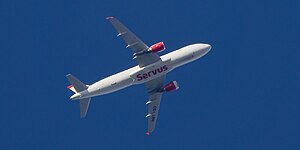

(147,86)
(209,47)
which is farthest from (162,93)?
(209,47)

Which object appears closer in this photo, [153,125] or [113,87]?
[113,87]

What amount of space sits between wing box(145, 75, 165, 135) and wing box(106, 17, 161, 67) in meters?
7.38

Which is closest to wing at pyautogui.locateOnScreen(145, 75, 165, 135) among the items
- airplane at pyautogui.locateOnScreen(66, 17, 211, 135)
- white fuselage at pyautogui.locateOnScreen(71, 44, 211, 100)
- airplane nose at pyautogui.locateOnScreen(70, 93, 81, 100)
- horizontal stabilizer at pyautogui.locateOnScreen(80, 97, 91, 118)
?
airplane at pyautogui.locateOnScreen(66, 17, 211, 135)

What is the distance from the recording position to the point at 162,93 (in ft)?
516

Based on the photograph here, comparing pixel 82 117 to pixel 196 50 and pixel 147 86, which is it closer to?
pixel 147 86

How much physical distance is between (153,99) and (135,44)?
16.5m

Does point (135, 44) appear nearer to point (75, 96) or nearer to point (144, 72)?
point (144, 72)

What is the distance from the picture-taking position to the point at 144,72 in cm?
14762

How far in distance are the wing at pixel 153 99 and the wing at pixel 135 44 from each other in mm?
7379

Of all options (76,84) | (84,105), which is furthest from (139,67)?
(84,105)

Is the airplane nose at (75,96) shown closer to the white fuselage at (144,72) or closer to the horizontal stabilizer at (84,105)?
the white fuselage at (144,72)

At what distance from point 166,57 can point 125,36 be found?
934 centimetres

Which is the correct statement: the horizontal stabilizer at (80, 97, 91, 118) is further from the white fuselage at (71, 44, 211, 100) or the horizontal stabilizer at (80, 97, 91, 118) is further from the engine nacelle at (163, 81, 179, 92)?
the engine nacelle at (163, 81, 179, 92)

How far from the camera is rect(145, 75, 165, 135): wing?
15488 cm
